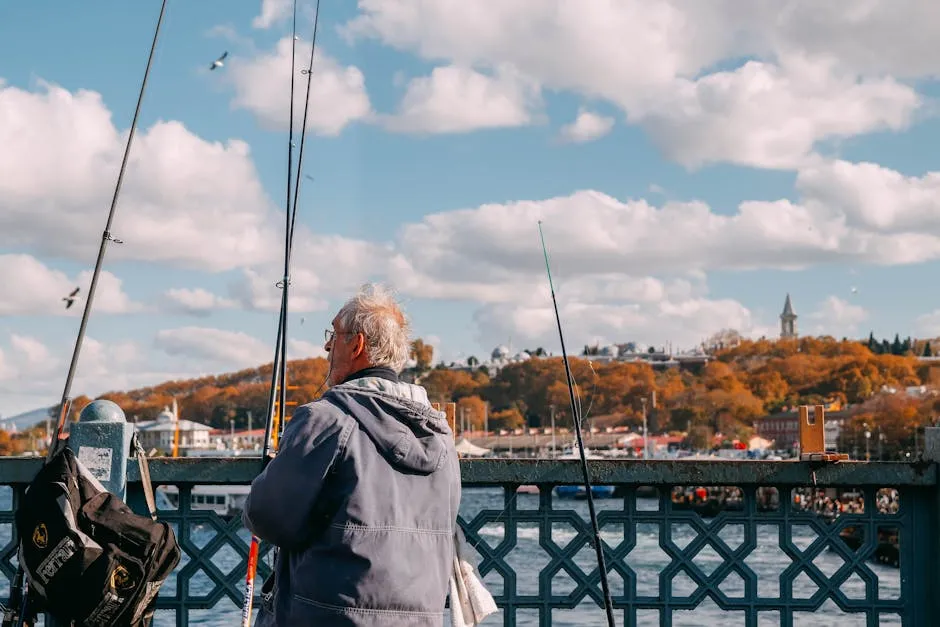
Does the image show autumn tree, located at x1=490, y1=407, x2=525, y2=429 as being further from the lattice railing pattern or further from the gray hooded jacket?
the gray hooded jacket

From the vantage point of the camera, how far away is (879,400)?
118 m

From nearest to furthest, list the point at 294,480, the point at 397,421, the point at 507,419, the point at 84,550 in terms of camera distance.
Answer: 1. the point at 294,480
2. the point at 397,421
3. the point at 84,550
4. the point at 507,419

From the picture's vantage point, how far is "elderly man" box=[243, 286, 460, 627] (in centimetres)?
256

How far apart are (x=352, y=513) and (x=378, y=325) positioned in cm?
45

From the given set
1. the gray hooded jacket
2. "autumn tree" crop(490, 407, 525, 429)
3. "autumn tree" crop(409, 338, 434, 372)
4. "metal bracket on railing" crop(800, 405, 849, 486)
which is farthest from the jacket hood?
"autumn tree" crop(490, 407, 525, 429)

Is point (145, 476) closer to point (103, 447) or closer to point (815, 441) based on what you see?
point (103, 447)

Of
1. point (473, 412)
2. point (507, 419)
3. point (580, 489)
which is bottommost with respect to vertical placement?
point (580, 489)

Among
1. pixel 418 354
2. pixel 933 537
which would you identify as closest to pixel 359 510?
pixel 933 537

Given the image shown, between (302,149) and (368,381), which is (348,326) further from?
(302,149)

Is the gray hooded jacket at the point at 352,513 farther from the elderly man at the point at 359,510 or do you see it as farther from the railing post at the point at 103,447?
the railing post at the point at 103,447

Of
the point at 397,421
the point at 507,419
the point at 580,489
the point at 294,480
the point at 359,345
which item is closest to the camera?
the point at 294,480

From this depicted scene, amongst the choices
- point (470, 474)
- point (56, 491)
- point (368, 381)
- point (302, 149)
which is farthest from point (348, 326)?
point (302, 149)

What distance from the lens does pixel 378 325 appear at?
9.24 ft

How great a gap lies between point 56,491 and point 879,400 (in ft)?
398
